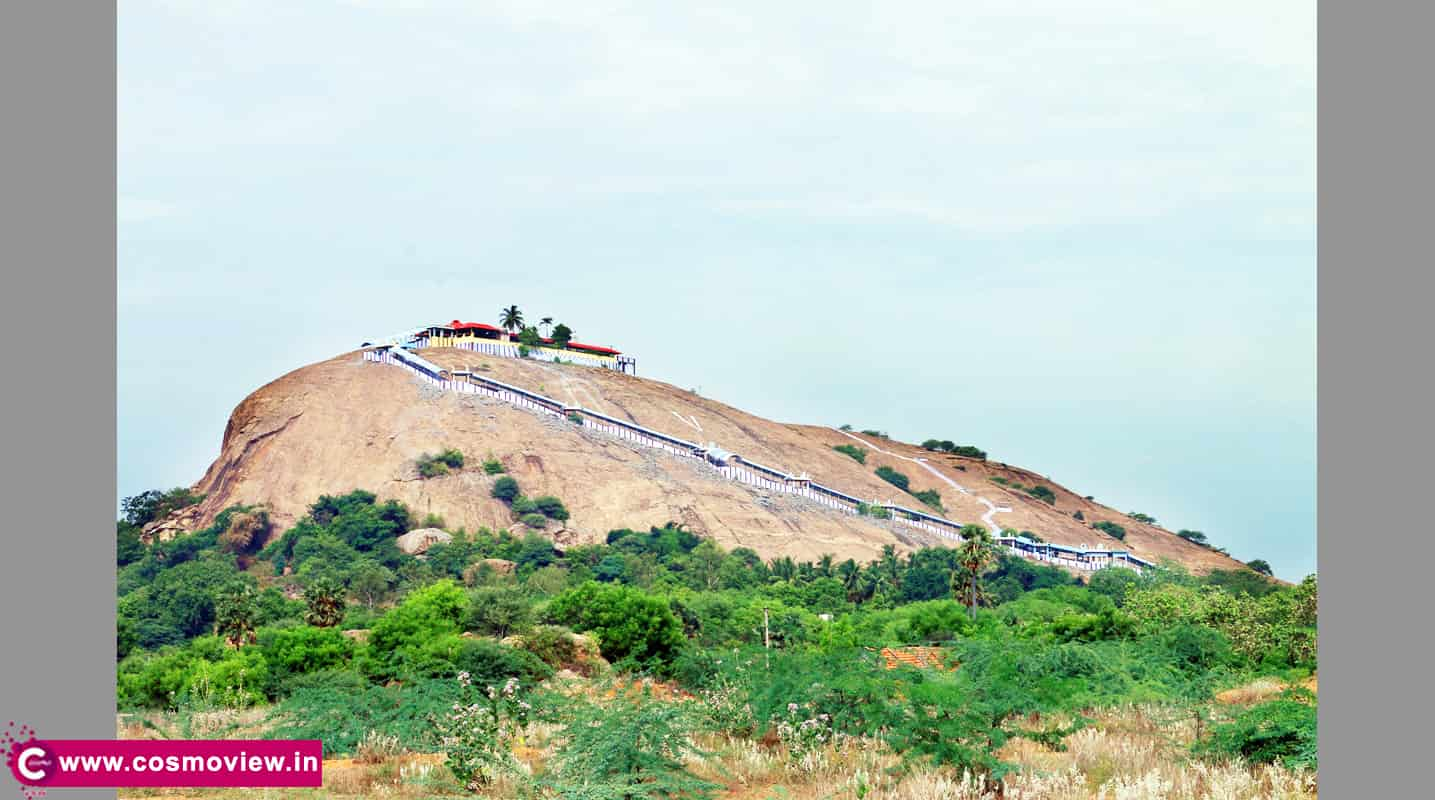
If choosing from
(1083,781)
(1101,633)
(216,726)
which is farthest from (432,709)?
(1101,633)

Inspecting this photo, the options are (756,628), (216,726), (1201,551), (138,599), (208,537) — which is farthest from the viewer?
(1201,551)

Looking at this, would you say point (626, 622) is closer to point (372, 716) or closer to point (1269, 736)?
point (372, 716)

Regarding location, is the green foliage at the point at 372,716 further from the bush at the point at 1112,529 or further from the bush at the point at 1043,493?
the bush at the point at 1043,493

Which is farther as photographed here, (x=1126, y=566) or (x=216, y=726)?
(x=1126, y=566)

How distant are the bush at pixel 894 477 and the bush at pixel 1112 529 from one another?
13092 millimetres

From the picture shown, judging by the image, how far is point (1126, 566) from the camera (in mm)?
80312

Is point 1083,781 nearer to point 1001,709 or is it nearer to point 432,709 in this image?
Result: point 1001,709

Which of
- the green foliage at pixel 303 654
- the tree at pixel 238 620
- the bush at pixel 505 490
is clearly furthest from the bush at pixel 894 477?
the green foliage at pixel 303 654

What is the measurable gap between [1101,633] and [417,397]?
59.4 m

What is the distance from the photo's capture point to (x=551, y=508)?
7688cm

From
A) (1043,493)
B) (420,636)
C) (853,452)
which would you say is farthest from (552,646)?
(1043,493)

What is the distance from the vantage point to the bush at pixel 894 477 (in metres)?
97.2

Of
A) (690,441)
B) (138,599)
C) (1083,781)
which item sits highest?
(690,441)

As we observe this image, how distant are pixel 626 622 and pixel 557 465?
50222 mm
